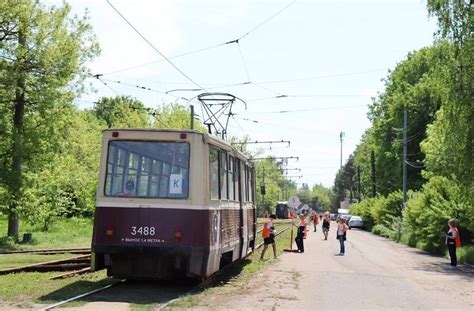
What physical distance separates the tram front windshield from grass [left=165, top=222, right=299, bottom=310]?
6.60 ft

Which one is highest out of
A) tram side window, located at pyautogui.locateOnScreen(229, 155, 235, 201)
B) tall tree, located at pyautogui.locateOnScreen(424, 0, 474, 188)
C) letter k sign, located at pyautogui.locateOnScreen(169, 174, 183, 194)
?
tall tree, located at pyautogui.locateOnScreen(424, 0, 474, 188)

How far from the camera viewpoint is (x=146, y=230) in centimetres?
1244

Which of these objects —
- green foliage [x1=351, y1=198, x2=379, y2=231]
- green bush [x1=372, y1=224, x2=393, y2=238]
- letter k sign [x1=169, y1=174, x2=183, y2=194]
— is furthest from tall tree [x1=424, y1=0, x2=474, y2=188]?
green foliage [x1=351, y1=198, x2=379, y2=231]

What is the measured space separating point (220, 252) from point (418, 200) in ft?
68.3

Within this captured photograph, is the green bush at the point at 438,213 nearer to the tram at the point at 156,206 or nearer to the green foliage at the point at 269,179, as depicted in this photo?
the tram at the point at 156,206

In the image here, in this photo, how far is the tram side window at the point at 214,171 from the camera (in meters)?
13.2

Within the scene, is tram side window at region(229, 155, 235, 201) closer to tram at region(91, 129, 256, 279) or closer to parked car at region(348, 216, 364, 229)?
tram at region(91, 129, 256, 279)

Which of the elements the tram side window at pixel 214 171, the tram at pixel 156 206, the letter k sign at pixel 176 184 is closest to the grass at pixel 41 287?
the tram at pixel 156 206

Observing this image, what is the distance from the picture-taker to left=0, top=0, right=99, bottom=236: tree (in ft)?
90.6

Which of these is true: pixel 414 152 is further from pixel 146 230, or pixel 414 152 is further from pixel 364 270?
pixel 146 230

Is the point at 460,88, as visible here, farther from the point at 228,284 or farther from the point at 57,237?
the point at 57,237

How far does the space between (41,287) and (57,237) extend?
21.3 metres

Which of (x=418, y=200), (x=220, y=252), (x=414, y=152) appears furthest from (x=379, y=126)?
(x=220, y=252)

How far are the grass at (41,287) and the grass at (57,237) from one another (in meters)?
12.6
